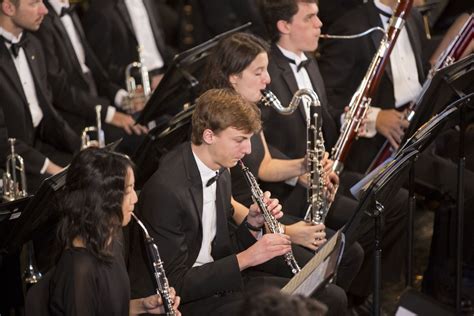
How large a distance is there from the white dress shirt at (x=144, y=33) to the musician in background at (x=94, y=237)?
2766mm

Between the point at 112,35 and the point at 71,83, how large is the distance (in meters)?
0.59

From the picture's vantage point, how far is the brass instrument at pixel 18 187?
404cm

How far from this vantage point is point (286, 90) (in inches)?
184

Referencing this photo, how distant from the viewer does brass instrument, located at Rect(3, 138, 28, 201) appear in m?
4.23

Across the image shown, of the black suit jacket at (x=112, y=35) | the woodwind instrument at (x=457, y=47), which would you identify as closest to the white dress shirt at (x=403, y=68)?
the woodwind instrument at (x=457, y=47)

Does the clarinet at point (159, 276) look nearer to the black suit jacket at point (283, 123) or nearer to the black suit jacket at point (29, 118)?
the black suit jacket at point (283, 123)

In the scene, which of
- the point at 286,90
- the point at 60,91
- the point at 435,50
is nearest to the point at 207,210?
the point at 286,90

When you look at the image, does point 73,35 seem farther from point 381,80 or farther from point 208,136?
point 208,136

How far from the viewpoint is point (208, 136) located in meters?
3.72

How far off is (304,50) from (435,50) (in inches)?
49.6

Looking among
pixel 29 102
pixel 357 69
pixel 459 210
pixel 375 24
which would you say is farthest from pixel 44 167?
pixel 459 210

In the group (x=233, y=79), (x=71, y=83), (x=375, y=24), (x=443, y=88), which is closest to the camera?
(x=443, y=88)

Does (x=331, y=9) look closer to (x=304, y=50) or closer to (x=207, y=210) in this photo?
(x=304, y=50)

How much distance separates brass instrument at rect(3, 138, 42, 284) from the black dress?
2.40 ft
